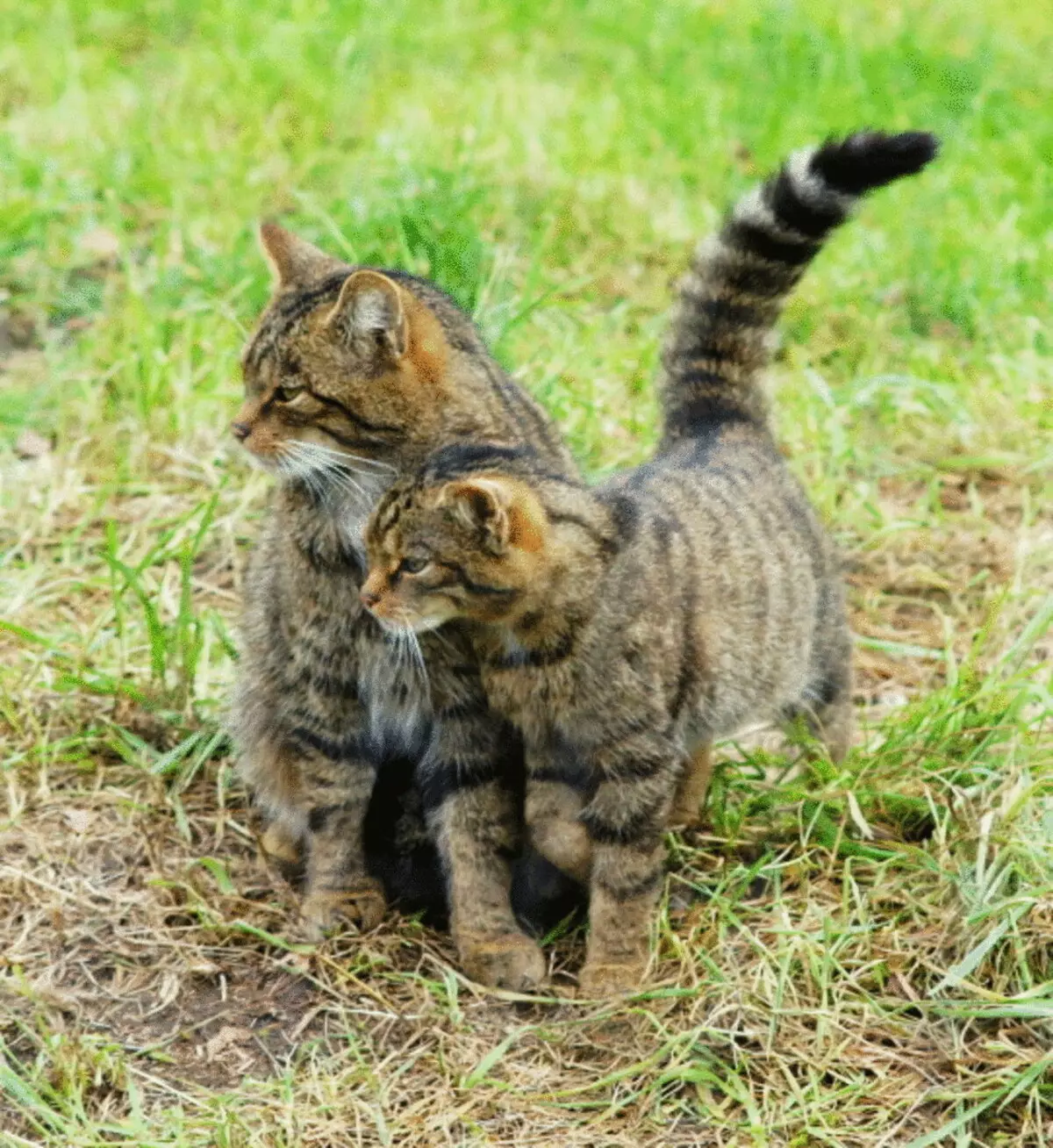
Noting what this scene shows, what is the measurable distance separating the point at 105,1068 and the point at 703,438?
2.08 meters

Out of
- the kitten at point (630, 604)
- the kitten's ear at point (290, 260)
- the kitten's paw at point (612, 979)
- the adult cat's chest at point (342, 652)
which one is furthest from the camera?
the kitten's ear at point (290, 260)

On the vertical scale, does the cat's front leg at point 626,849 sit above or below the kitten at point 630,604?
below

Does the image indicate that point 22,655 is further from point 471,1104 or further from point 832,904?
point 832,904

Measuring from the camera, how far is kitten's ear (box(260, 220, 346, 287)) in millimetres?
3879

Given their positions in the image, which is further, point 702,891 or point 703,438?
point 703,438

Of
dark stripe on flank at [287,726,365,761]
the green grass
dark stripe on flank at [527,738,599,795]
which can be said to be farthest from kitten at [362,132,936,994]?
dark stripe on flank at [287,726,365,761]

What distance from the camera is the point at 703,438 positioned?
4.35 meters

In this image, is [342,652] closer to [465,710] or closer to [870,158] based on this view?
[465,710]

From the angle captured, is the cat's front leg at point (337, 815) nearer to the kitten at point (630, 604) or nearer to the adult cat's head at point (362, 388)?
the kitten at point (630, 604)

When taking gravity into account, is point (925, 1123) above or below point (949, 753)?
below

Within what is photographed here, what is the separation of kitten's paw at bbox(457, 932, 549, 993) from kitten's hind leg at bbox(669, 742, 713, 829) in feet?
1.54

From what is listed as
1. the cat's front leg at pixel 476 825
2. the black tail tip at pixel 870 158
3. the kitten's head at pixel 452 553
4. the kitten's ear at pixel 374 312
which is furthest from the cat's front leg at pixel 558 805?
the black tail tip at pixel 870 158

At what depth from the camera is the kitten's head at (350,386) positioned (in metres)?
3.51

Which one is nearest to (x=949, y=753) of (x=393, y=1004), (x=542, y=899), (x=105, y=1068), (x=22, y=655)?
(x=542, y=899)
